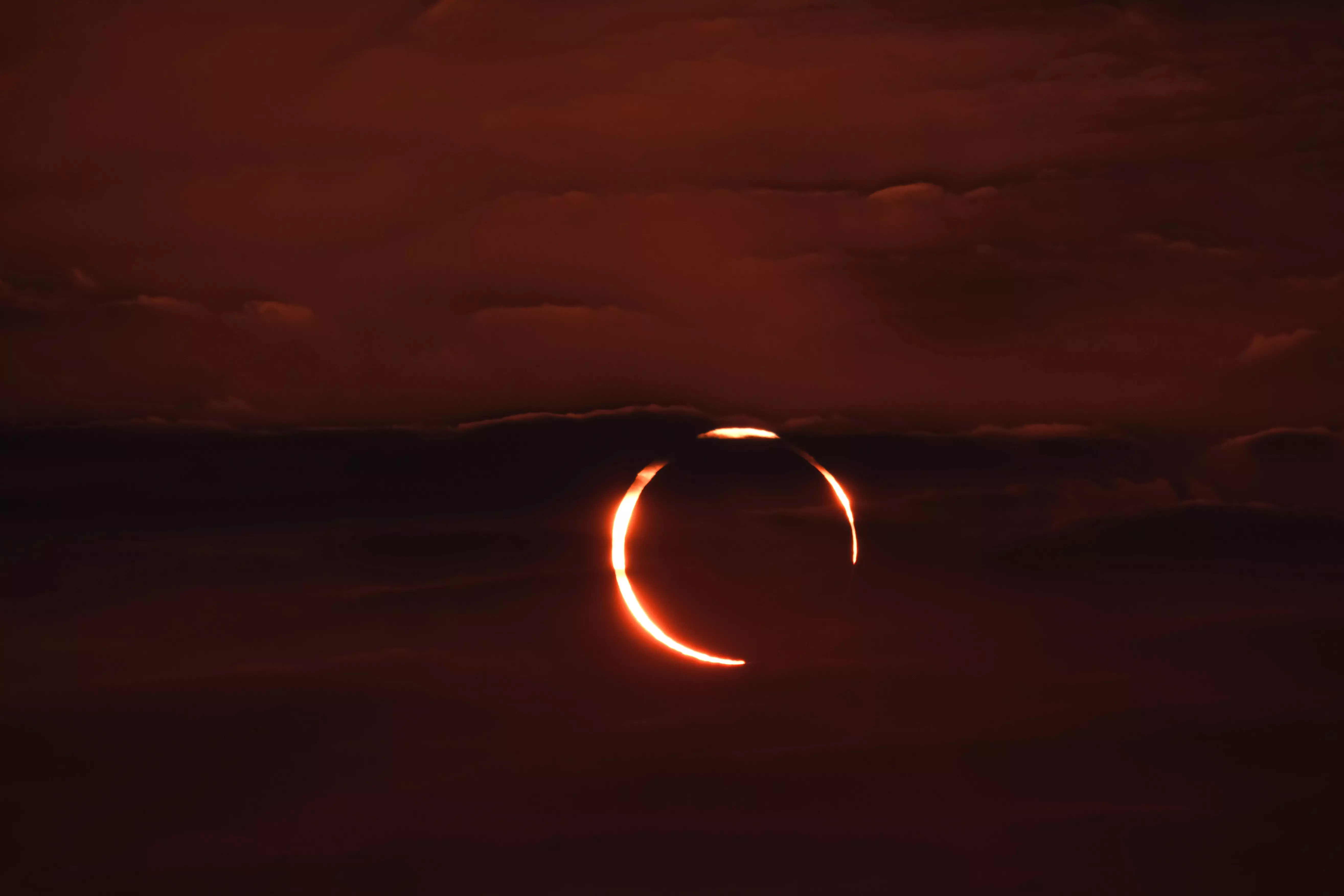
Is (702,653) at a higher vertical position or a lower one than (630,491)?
lower

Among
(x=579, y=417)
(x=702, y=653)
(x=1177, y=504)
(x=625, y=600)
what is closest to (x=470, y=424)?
(x=579, y=417)

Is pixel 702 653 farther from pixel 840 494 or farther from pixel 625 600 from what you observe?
pixel 840 494

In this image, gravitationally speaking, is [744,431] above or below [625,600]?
above

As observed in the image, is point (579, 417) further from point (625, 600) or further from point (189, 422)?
point (189, 422)

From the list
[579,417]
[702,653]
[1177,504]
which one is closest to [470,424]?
[579,417]

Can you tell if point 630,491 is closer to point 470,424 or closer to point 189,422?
point 470,424

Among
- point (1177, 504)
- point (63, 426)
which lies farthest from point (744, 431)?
point (63, 426)

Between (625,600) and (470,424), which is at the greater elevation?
(470,424)
